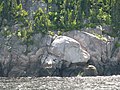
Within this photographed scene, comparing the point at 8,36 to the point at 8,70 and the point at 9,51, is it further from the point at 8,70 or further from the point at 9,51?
the point at 8,70

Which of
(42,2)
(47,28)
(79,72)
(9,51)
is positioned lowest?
(79,72)

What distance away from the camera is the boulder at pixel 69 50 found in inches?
4183

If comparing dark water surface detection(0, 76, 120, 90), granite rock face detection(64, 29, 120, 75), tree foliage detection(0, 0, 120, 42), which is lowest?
dark water surface detection(0, 76, 120, 90)

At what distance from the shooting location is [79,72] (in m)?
103

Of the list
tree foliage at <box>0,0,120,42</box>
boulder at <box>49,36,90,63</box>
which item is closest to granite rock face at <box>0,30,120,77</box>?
boulder at <box>49,36,90,63</box>

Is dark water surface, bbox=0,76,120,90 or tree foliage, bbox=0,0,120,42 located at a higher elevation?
tree foliage, bbox=0,0,120,42

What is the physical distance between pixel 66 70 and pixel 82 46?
1312cm

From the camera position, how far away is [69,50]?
108188 mm

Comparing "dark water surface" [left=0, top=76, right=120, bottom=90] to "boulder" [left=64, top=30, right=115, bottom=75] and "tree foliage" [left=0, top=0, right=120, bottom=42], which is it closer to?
"boulder" [left=64, top=30, right=115, bottom=75]

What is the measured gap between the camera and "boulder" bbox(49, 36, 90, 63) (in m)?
106

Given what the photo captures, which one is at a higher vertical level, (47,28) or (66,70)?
(47,28)

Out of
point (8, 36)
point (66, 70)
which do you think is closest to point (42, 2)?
point (8, 36)

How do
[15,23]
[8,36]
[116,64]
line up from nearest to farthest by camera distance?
[116,64], [8,36], [15,23]

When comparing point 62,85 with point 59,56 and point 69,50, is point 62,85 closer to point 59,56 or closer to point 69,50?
point 59,56
